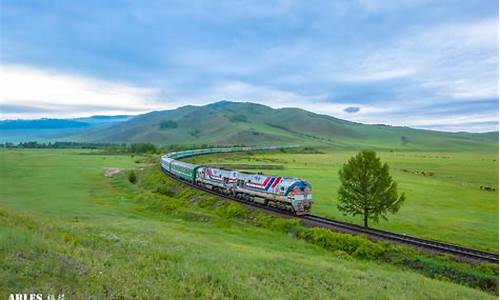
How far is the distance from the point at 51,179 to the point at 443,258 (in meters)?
66.1

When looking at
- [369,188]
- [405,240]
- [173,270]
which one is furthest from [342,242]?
[173,270]

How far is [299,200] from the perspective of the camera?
134 ft

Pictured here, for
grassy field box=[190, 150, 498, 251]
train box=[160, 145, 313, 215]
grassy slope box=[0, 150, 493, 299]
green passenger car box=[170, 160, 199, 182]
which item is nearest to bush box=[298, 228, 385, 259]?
grassy slope box=[0, 150, 493, 299]

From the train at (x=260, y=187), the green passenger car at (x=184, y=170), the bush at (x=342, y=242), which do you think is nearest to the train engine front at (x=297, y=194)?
the train at (x=260, y=187)

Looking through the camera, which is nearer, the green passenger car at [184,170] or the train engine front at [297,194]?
the train engine front at [297,194]

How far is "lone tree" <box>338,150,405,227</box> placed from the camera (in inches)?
1454

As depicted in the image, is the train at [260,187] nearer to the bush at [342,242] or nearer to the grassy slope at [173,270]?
the bush at [342,242]

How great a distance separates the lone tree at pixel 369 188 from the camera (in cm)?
3694

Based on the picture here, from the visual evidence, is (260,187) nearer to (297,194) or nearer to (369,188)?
(297,194)

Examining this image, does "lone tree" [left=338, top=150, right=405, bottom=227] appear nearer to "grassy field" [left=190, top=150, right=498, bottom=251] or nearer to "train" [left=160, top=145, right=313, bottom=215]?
"grassy field" [left=190, top=150, right=498, bottom=251]

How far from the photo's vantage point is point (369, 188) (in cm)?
3747

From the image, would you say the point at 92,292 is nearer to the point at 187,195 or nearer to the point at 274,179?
the point at 274,179

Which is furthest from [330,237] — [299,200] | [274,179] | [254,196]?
[254,196]

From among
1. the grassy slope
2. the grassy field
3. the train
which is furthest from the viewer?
the train
